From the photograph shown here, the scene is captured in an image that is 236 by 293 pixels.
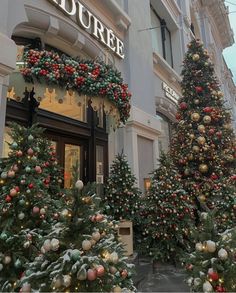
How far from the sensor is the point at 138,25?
8.91 m

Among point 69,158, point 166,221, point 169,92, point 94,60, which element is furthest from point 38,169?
point 169,92

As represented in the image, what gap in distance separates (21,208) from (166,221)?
130 inches

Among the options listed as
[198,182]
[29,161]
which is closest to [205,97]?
[198,182]

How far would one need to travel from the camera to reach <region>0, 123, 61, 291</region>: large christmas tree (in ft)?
8.61

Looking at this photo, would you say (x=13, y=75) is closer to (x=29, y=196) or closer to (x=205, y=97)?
(x=29, y=196)

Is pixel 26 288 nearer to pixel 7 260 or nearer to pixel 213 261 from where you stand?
pixel 7 260

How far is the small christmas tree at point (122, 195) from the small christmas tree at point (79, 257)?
9.99 feet

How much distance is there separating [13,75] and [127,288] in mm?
3614

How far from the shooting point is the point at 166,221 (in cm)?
535

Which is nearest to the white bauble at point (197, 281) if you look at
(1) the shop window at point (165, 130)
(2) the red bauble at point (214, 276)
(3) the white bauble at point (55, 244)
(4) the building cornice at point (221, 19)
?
(2) the red bauble at point (214, 276)

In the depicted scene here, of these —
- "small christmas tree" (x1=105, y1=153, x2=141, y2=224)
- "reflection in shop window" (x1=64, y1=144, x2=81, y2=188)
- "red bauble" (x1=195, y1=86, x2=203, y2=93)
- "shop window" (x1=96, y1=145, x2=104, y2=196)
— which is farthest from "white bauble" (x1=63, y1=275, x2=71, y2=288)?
"red bauble" (x1=195, y1=86, x2=203, y2=93)

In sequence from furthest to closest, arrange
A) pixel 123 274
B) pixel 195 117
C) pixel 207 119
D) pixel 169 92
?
pixel 169 92, pixel 195 117, pixel 207 119, pixel 123 274

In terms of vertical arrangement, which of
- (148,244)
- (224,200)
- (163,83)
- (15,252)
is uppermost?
(163,83)

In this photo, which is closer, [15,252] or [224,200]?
[15,252]
